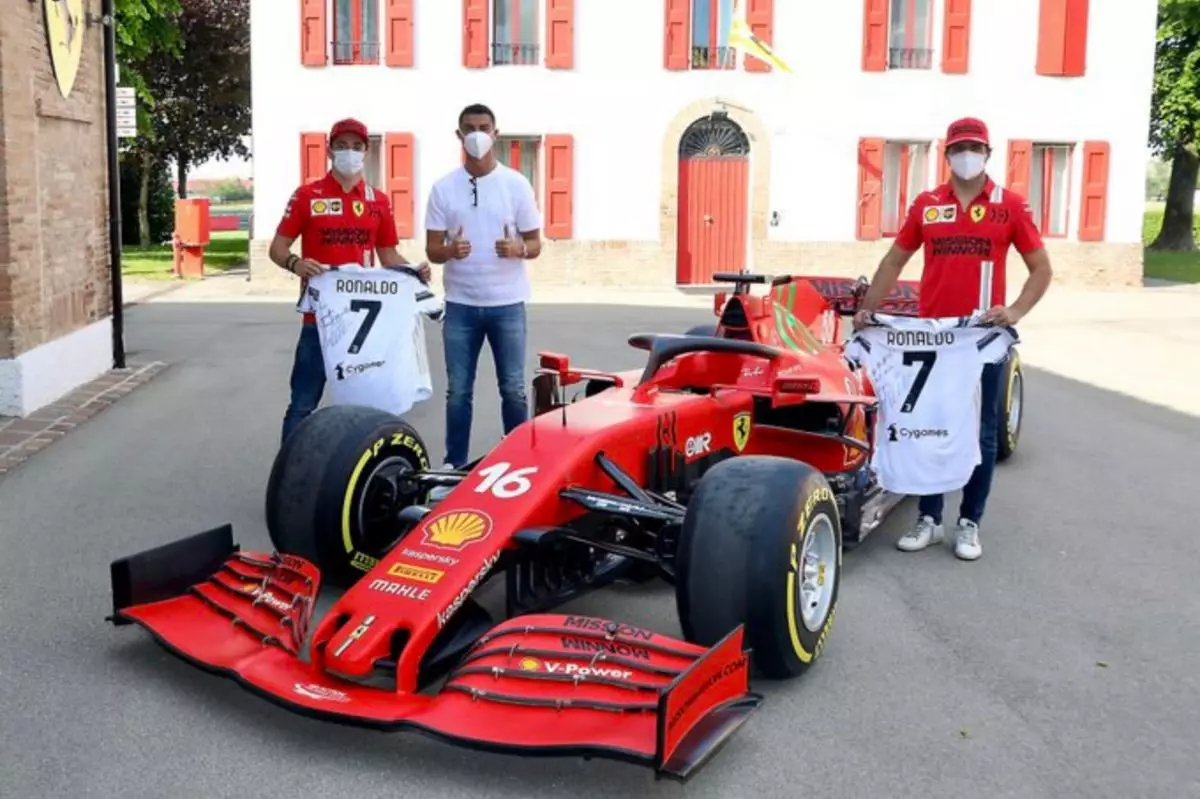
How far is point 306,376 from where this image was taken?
6773 millimetres

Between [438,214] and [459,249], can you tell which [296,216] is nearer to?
[438,214]

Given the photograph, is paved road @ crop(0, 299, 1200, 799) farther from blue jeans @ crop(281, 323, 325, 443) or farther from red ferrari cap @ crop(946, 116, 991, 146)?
red ferrari cap @ crop(946, 116, 991, 146)

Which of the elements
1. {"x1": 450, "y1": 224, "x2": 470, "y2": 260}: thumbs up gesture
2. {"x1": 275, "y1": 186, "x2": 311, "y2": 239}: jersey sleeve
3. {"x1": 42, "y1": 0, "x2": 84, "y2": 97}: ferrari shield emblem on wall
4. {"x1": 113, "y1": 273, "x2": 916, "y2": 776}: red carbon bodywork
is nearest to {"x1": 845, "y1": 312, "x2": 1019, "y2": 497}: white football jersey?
{"x1": 113, "y1": 273, "x2": 916, "y2": 776}: red carbon bodywork

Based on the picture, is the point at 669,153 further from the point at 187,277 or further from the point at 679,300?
the point at 187,277

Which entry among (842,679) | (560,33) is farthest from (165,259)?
(842,679)

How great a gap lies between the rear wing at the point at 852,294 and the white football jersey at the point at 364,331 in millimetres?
2216

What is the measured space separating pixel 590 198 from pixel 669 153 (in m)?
1.52

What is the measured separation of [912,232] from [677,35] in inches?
657

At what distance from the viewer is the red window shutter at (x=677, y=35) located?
21750mm

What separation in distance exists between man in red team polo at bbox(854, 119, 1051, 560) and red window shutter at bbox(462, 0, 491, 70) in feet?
55.0

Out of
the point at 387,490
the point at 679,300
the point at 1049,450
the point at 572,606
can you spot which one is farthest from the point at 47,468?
the point at 679,300

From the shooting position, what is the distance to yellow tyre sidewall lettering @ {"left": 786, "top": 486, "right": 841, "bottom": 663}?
13.6ft

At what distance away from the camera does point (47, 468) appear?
772cm

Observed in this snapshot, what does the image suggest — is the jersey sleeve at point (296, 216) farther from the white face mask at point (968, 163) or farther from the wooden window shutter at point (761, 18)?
the wooden window shutter at point (761, 18)
